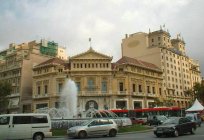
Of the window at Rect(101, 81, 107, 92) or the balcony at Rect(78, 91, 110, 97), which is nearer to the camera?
the balcony at Rect(78, 91, 110, 97)

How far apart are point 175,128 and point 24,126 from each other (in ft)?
34.2

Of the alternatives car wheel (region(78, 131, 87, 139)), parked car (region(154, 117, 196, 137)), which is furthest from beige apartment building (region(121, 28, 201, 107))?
car wheel (region(78, 131, 87, 139))

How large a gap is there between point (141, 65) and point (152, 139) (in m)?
53.7

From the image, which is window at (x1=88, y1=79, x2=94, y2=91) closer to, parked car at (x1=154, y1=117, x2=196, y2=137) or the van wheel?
parked car at (x1=154, y1=117, x2=196, y2=137)

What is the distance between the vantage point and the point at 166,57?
86000mm

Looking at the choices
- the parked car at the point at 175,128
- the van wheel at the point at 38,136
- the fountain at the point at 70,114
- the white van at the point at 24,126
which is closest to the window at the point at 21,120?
the white van at the point at 24,126

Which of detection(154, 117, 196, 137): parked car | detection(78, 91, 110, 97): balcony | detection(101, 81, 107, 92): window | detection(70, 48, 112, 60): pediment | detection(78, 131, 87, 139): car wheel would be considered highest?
detection(70, 48, 112, 60): pediment

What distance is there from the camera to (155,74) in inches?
3115

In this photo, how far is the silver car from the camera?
75.0ft

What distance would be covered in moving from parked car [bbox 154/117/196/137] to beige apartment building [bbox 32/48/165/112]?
42.6 m

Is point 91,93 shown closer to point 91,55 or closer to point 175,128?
point 91,55

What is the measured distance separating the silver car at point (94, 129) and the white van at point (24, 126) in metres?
2.97

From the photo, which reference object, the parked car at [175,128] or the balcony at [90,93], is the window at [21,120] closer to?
the parked car at [175,128]

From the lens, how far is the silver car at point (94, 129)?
75.0 feet
